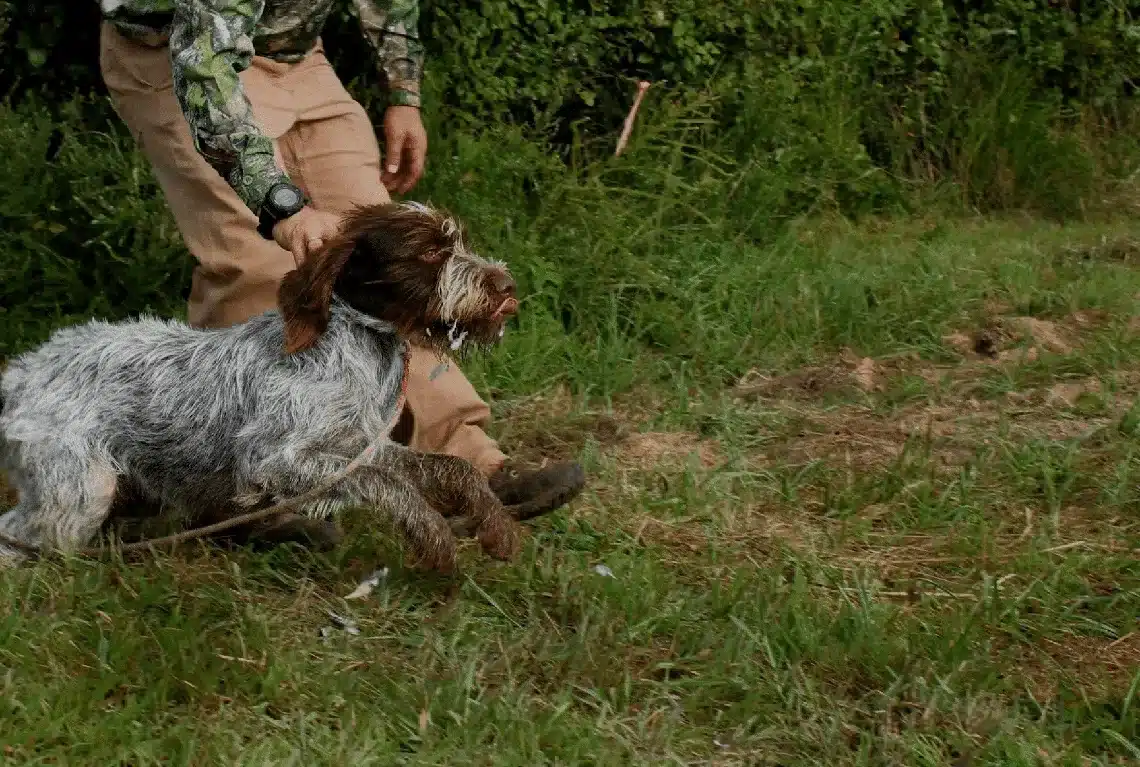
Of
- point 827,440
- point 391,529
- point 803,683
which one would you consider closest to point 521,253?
point 827,440

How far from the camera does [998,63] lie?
7918mm

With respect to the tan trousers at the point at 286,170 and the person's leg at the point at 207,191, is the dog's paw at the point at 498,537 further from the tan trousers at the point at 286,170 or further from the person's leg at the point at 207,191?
the person's leg at the point at 207,191

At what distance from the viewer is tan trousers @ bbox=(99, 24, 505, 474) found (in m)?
4.35

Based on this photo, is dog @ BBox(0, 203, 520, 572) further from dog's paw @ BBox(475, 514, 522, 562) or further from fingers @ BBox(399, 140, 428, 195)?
fingers @ BBox(399, 140, 428, 195)

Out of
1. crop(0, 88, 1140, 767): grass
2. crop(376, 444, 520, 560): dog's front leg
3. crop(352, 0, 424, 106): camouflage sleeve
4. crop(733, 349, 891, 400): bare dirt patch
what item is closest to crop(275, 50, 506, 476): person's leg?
crop(352, 0, 424, 106): camouflage sleeve

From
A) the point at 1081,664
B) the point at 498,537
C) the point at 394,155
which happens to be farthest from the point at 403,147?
the point at 1081,664

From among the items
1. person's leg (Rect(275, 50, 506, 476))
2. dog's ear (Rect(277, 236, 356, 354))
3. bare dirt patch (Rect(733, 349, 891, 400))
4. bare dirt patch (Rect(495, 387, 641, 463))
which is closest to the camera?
dog's ear (Rect(277, 236, 356, 354))

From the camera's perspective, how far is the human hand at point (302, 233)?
3756 mm

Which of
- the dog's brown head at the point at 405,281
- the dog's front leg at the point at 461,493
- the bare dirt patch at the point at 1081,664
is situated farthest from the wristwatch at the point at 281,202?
the bare dirt patch at the point at 1081,664

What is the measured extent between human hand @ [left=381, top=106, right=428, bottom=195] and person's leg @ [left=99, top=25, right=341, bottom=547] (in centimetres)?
44

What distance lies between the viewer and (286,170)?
443 cm

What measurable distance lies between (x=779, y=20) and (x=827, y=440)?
3058 millimetres

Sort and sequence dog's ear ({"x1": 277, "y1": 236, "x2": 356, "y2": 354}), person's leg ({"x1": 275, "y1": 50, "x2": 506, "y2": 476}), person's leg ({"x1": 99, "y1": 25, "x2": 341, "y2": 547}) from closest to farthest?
dog's ear ({"x1": 277, "y1": 236, "x2": 356, "y2": 354}) < person's leg ({"x1": 99, "y1": 25, "x2": 341, "y2": 547}) < person's leg ({"x1": 275, "y1": 50, "x2": 506, "y2": 476})

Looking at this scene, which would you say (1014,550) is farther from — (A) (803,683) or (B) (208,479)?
(B) (208,479)
